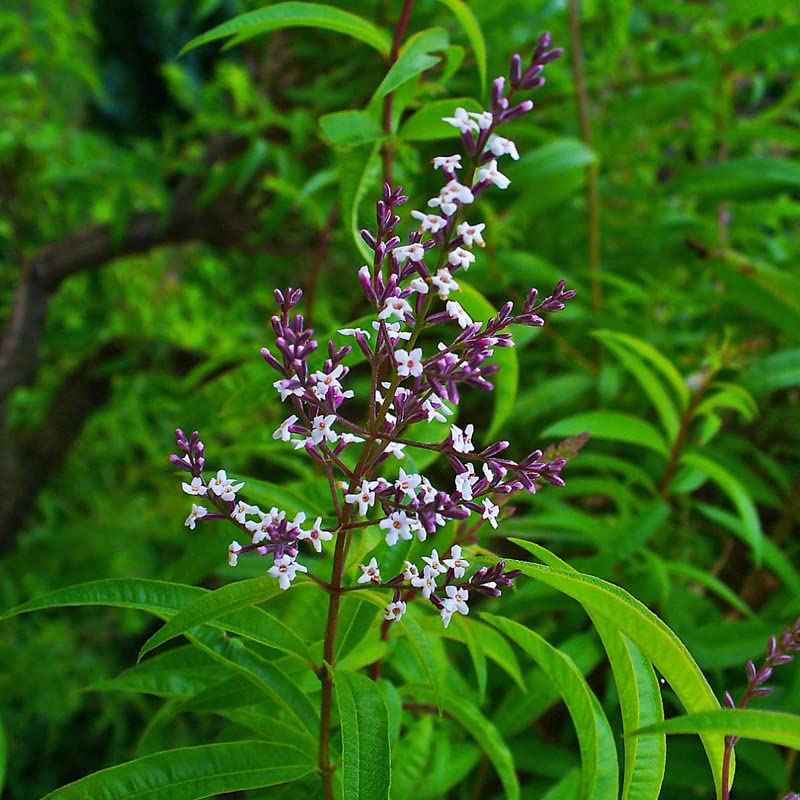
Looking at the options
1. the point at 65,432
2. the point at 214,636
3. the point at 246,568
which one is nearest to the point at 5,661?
the point at 65,432

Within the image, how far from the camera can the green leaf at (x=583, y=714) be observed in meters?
0.32

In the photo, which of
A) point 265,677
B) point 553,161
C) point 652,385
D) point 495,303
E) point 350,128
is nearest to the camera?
point 265,677

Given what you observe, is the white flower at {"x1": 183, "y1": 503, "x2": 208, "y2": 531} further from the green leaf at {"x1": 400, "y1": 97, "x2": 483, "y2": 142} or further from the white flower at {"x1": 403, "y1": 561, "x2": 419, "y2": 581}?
the green leaf at {"x1": 400, "y1": 97, "x2": 483, "y2": 142}

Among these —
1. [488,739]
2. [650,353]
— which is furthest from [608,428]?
[488,739]

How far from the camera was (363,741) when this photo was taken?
31 centimetres

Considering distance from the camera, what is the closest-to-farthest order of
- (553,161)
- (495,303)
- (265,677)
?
(265,677), (553,161), (495,303)

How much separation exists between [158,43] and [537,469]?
2457 mm

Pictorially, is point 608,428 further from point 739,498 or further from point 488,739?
point 488,739

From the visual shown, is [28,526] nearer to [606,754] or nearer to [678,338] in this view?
[678,338]

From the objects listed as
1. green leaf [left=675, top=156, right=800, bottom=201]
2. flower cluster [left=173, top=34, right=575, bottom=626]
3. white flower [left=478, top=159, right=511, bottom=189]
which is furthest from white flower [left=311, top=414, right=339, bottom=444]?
green leaf [left=675, top=156, right=800, bottom=201]

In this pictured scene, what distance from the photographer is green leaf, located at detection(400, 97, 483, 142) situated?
18.3 inches

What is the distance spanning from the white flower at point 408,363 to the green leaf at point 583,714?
12 cm

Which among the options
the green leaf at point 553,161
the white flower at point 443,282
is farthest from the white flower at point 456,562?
the green leaf at point 553,161

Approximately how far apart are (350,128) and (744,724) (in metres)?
0.36
